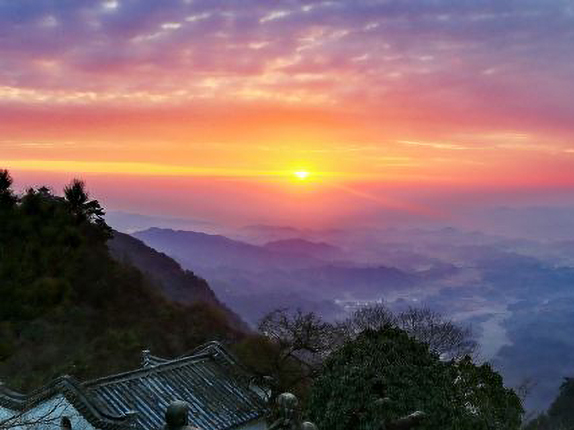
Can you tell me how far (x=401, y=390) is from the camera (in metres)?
11.8

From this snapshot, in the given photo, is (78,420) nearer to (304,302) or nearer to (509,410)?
(509,410)

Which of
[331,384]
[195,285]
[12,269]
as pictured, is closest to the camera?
[331,384]

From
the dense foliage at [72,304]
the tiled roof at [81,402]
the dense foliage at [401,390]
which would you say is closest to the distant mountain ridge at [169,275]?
the dense foliage at [72,304]

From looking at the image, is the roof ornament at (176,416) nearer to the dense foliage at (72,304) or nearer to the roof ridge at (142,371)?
the roof ridge at (142,371)

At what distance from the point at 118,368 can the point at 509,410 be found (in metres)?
22.7

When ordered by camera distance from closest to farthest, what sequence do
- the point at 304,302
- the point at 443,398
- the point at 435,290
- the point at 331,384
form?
1. the point at 443,398
2. the point at 331,384
3. the point at 304,302
4. the point at 435,290

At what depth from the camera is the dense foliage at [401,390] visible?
11.4 metres

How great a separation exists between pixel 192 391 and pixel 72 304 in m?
22.4

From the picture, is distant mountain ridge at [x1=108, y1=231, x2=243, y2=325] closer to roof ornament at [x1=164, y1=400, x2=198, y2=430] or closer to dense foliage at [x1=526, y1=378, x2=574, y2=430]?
dense foliage at [x1=526, y1=378, x2=574, y2=430]

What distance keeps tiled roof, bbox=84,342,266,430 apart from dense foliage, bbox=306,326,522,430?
7.28m

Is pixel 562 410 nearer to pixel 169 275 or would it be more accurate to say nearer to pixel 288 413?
pixel 288 413

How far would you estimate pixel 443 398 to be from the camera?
11.7 meters

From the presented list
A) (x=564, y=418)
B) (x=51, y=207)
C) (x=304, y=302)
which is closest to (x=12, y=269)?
(x=51, y=207)

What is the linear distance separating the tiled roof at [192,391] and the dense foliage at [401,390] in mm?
7280
